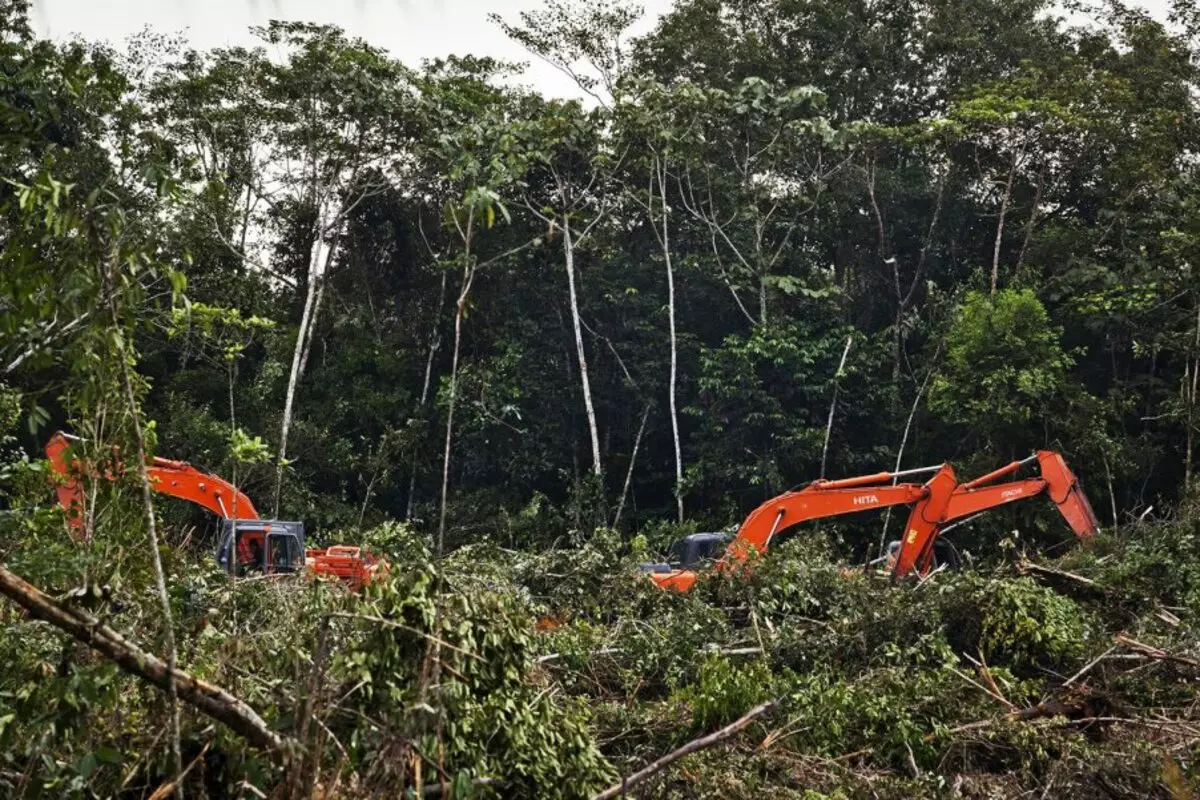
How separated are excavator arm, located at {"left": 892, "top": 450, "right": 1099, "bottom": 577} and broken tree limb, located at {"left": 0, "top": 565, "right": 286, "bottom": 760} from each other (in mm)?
9506

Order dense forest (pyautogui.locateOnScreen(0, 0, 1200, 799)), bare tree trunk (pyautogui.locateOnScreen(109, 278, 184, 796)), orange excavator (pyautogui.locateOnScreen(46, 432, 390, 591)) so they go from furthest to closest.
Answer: orange excavator (pyautogui.locateOnScreen(46, 432, 390, 591)), dense forest (pyautogui.locateOnScreen(0, 0, 1200, 799)), bare tree trunk (pyautogui.locateOnScreen(109, 278, 184, 796))

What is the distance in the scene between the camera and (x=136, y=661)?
374cm

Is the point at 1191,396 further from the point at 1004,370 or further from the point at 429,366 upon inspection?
the point at 429,366

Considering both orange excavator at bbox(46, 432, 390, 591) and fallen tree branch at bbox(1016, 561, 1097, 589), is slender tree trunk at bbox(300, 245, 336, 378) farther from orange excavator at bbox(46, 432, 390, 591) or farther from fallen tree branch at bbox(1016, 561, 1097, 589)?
fallen tree branch at bbox(1016, 561, 1097, 589)

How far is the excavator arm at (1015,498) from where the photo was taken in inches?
490

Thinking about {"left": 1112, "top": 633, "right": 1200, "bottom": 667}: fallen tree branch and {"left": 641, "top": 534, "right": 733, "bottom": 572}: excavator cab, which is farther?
{"left": 641, "top": 534, "right": 733, "bottom": 572}: excavator cab

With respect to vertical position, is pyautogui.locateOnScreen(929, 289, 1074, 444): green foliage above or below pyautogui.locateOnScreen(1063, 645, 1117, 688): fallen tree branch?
above

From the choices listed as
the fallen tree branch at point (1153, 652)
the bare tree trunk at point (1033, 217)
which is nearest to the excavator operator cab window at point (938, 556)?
the fallen tree branch at point (1153, 652)

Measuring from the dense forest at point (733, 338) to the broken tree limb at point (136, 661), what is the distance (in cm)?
362

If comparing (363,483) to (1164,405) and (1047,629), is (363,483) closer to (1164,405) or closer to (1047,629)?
(1164,405)

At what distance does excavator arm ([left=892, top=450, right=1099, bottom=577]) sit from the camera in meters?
12.4

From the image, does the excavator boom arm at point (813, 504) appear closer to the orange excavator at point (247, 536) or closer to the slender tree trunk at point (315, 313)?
the orange excavator at point (247, 536)

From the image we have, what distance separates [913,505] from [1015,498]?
48.4 inches

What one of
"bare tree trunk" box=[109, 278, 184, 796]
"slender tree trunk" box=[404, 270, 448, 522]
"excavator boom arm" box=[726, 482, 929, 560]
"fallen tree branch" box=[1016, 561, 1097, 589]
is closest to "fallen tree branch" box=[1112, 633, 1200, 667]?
"fallen tree branch" box=[1016, 561, 1097, 589]
